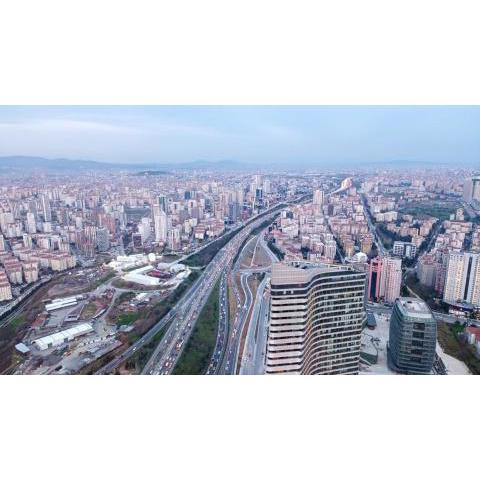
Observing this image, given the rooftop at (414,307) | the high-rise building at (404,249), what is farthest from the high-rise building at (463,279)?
the rooftop at (414,307)

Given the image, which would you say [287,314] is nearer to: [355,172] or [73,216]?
[355,172]

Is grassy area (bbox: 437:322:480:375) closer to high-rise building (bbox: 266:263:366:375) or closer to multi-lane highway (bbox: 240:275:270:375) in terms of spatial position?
high-rise building (bbox: 266:263:366:375)

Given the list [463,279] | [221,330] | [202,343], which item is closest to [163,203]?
[221,330]

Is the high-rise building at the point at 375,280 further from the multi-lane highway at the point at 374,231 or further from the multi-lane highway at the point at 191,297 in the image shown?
the multi-lane highway at the point at 191,297

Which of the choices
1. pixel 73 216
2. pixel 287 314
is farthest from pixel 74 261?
pixel 287 314

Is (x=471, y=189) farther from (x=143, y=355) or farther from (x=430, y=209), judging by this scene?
(x=143, y=355)
